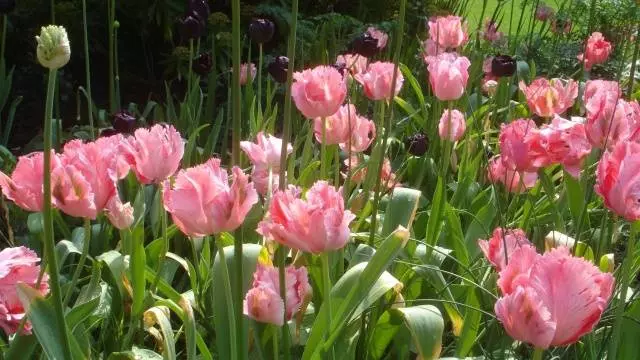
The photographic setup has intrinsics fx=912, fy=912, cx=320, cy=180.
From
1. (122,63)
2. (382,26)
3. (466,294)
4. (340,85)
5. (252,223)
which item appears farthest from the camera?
(122,63)

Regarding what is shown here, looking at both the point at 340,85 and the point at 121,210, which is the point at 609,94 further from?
the point at 121,210

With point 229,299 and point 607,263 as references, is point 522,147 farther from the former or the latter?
point 229,299

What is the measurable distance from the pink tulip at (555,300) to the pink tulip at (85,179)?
586 millimetres

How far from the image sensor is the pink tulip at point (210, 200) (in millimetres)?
1059

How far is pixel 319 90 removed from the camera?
1.68 metres

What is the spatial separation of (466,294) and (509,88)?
1658mm

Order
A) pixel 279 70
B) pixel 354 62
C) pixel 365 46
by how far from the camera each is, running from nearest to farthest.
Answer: pixel 279 70
pixel 365 46
pixel 354 62

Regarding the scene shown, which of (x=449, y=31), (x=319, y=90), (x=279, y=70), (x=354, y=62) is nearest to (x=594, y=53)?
(x=449, y=31)

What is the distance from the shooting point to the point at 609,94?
61.0 inches

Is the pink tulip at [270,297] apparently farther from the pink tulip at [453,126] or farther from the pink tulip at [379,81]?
the pink tulip at [453,126]

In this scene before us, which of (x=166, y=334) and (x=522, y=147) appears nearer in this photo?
(x=166, y=334)

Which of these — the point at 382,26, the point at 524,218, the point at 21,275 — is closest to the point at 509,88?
the point at 382,26

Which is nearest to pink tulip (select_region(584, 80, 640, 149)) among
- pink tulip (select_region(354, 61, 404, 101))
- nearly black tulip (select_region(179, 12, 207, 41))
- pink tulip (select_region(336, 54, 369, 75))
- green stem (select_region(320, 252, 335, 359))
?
green stem (select_region(320, 252, 335, 359))

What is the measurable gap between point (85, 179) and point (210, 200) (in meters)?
0.26
